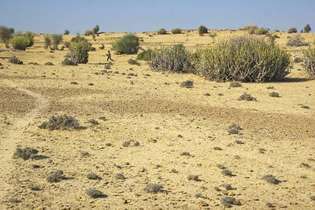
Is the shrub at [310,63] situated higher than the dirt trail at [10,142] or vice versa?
the shrub at [310,63]

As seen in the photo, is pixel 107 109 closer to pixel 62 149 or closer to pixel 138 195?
pixel 62 149

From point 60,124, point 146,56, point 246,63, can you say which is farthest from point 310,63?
point 60,124

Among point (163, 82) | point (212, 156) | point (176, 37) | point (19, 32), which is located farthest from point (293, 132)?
point (19, 32)

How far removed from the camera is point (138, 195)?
11148 millimetres

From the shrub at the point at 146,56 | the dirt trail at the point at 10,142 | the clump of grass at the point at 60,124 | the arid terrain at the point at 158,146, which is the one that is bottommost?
the arid terrain at the point at 158,146

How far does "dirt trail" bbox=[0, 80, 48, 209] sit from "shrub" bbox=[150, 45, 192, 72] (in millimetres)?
13633

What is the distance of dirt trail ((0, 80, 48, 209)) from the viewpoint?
1139 cm

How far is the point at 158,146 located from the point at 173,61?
2057 centimetres

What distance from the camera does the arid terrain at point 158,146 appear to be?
36.7 ft

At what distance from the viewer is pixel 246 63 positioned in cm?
3027

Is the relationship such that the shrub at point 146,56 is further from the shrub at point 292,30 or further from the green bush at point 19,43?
the shrub at point 292,30

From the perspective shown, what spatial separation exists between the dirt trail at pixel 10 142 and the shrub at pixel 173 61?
1363 centimetres

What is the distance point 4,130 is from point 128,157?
419 centimetres

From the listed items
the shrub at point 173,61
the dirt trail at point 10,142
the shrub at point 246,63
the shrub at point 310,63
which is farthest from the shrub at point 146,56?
the dirt trail at point 10,142
